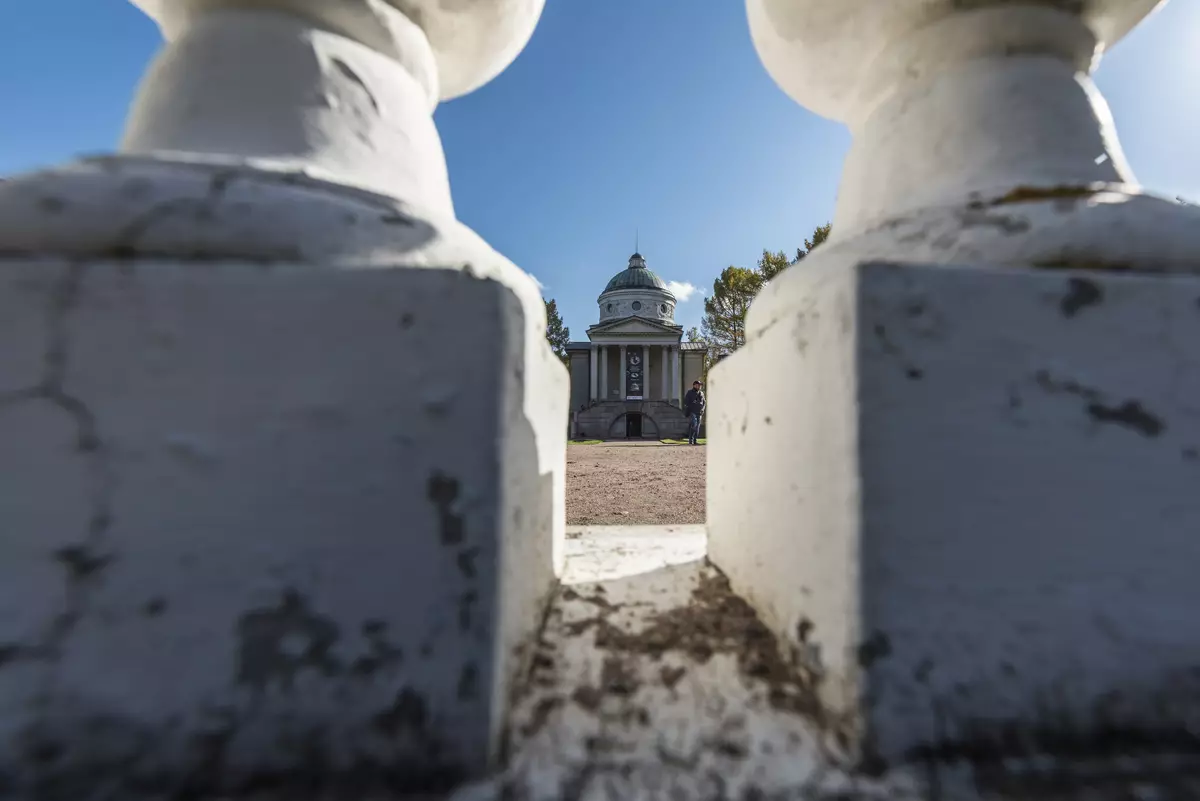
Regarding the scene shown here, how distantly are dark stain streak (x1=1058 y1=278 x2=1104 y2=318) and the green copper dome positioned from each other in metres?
32.5

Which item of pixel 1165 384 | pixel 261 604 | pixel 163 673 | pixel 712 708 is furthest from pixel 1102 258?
pixel 163 673

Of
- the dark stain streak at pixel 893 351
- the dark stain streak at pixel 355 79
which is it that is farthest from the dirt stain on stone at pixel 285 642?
the dark stain streak at pixel 355 79

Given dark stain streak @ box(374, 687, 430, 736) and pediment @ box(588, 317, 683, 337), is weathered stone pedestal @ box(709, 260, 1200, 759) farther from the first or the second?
pediment @ box(588, 317, 683, 337)

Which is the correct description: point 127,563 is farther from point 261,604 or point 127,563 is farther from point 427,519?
point 427,519

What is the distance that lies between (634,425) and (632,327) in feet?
23.6

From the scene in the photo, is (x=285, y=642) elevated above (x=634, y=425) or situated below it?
below

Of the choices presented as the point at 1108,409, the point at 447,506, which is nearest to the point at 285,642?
the point at 447,506

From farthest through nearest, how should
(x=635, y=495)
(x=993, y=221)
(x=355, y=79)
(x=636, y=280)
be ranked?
(x=636, y=280) → (x=635, y=495) → (x=355, y=79) → (x=993, y=221)

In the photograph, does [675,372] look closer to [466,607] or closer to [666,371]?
[666,371]

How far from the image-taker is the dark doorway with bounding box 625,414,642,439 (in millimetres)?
23719

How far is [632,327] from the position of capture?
28.8 metres

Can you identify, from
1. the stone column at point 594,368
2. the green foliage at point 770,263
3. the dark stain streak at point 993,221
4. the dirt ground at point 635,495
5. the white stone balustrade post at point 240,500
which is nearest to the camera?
A: the white stone balustrade post at point 240,500

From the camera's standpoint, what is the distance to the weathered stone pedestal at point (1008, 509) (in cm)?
64

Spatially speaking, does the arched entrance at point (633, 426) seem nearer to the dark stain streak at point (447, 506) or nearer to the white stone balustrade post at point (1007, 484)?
the white stone balustrade post at point (1007, 484)
